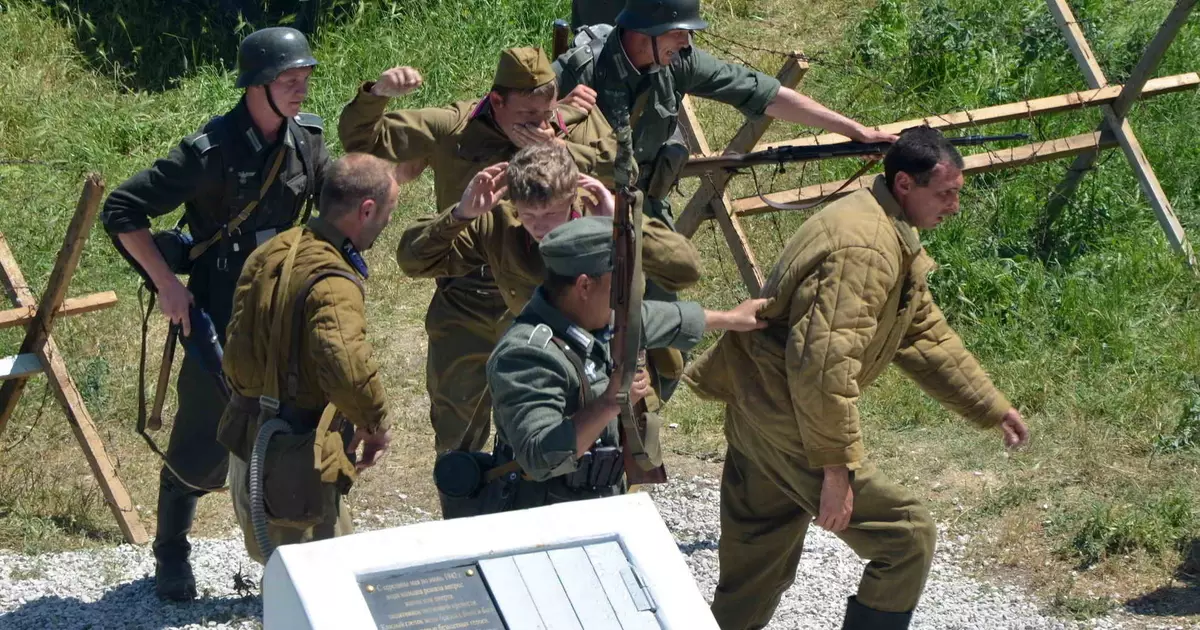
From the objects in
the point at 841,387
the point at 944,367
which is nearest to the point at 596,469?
the point at 841,387

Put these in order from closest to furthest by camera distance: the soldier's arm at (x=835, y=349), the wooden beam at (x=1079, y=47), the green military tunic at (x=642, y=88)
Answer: the soldier's arm at (x=835, y=349) < the green military tunic at (x=642, y=88) < the wooden beam at (x=1079, y=47)

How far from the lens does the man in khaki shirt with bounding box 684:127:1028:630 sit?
184 inches

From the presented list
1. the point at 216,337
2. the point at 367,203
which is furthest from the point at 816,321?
the point at 216,337

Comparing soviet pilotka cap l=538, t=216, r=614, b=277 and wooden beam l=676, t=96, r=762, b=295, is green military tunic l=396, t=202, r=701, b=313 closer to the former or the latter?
soviet pilotka cap l=538, t=216, r=614, b=277

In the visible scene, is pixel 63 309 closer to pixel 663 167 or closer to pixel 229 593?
pixel 229 593

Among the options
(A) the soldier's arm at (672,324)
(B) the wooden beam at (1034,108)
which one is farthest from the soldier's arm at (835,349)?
(B) the wooden beam at (1034,108)

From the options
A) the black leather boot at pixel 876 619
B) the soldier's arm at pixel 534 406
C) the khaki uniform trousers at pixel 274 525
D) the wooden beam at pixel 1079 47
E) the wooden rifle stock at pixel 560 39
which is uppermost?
the wooden beam at pixel 1079 47

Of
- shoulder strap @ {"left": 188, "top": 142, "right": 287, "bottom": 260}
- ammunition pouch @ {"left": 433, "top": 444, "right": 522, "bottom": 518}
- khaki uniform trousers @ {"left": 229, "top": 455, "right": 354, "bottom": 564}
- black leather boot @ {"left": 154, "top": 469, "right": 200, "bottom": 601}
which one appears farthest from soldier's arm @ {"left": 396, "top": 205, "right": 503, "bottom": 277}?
black leather boot @ {"left": 154, "top": 469, "right": 200, "bottom": 601}

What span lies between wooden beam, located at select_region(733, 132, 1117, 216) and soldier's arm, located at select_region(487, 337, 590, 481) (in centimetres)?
360

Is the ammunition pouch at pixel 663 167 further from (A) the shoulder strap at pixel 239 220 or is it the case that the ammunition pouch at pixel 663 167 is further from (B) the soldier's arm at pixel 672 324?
(B) the soldier's arm at pixel 672 324

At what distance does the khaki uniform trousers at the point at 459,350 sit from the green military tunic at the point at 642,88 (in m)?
0.85

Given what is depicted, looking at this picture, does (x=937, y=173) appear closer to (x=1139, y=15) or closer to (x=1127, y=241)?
(x=1127, y=241)

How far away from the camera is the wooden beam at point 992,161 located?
24.9 ft

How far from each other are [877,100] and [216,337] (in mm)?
6255
